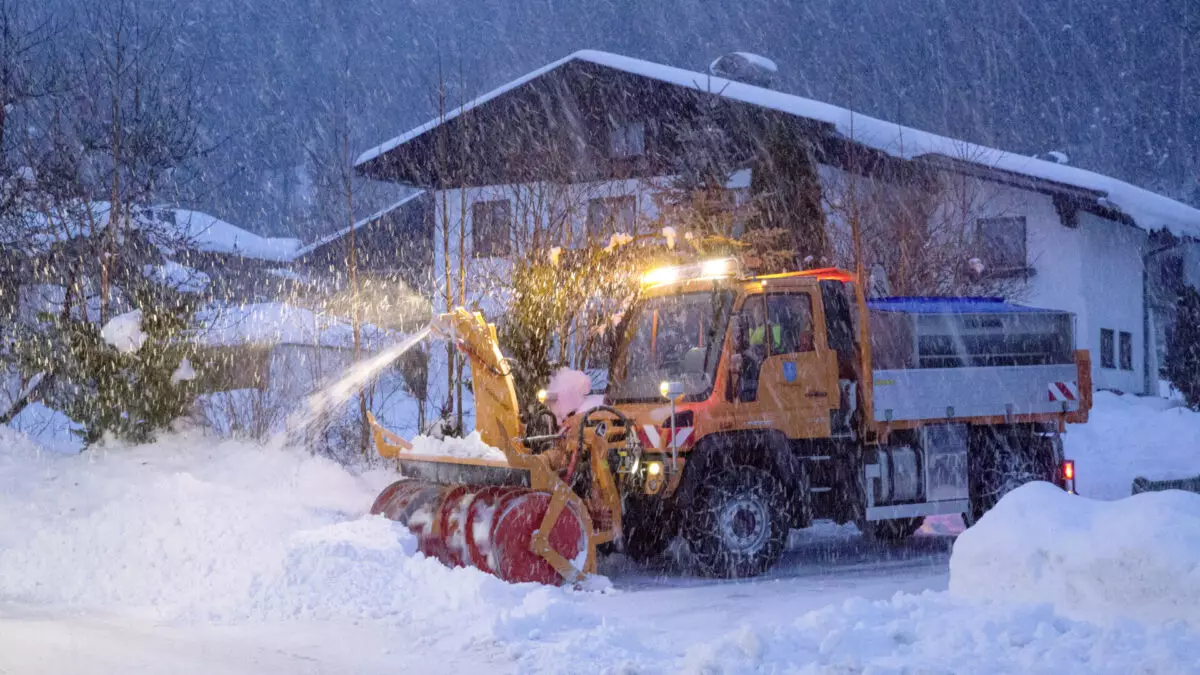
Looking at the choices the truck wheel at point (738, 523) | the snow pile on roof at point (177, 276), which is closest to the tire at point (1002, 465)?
the truck wheel at point (738, 523)

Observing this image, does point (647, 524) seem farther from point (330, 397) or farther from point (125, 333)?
point (330, 397)

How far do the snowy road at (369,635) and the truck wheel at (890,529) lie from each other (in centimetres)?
252

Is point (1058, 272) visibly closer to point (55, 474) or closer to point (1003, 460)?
point (1003, 460)

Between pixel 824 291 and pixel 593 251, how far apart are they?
5.02m

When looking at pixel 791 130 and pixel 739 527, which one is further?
pixel 791 130

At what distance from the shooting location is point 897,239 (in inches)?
720

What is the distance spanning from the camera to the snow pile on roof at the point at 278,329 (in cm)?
1432

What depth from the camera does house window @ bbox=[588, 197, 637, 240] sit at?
632 inches

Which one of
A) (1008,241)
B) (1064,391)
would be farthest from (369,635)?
(1008,241)

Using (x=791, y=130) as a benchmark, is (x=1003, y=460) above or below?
below

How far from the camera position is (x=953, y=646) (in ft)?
19.2

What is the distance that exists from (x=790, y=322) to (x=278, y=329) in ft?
38.1

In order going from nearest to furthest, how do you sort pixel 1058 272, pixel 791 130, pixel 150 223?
pixel 150 223 → pixel 791 130 → pixel 1058 272

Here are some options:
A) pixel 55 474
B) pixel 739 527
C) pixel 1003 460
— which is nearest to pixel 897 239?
pixel 1003 460
